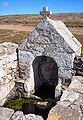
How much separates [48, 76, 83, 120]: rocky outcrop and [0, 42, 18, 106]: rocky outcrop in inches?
99.2

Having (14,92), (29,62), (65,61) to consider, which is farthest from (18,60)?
(65,61)

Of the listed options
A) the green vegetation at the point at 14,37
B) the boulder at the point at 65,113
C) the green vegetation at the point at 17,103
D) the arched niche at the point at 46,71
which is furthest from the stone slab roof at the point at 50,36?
the green vegetation at the point at 14,37

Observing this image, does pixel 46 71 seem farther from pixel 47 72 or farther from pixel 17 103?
pixel 17 103

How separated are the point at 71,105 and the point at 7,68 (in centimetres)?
323

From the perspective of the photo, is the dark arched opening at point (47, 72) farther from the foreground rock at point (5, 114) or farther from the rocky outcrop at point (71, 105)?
the foreground rock at point (5, 114)

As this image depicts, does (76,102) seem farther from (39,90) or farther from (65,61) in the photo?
(39,90)

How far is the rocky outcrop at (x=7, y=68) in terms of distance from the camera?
24.2 feet

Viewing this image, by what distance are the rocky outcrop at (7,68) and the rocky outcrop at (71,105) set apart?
252 centimetres

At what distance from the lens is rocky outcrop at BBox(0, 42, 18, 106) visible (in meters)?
7.38

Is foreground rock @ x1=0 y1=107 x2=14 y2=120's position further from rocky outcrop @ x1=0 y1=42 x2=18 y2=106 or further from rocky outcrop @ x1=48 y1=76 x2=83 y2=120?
rocky outcrop @ x1=0 y1=42 x2=18 y2=106

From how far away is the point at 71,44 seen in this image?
7.04 m

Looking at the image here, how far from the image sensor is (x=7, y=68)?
761 cm

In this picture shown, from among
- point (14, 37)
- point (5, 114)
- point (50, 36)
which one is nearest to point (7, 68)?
point (50, 36)

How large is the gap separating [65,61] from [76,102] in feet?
7.01
